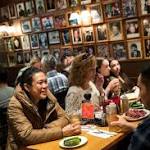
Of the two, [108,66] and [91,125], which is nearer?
[91,125]

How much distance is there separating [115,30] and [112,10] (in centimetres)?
37

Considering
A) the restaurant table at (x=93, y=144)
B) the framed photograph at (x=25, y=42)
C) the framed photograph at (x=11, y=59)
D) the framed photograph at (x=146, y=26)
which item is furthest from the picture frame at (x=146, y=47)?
the framed photograph at (x=11, y=59)

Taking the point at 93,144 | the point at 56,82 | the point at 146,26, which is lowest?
the point at 93,144

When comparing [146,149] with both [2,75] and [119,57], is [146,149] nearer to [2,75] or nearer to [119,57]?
[2,75]

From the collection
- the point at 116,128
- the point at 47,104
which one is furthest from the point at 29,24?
the point at 116,128

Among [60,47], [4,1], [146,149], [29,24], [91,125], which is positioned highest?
[4,1]

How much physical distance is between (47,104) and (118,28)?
316cm

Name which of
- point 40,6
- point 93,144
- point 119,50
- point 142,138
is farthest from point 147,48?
point 142,138

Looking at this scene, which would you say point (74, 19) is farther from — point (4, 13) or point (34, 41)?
point (4, 13)

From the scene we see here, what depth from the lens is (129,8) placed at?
5379mm

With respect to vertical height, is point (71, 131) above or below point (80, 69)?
below

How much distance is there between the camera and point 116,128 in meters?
2.59

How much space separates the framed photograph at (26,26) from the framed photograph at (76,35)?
1.24 metres

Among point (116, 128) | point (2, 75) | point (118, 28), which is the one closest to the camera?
point (116, 128)
